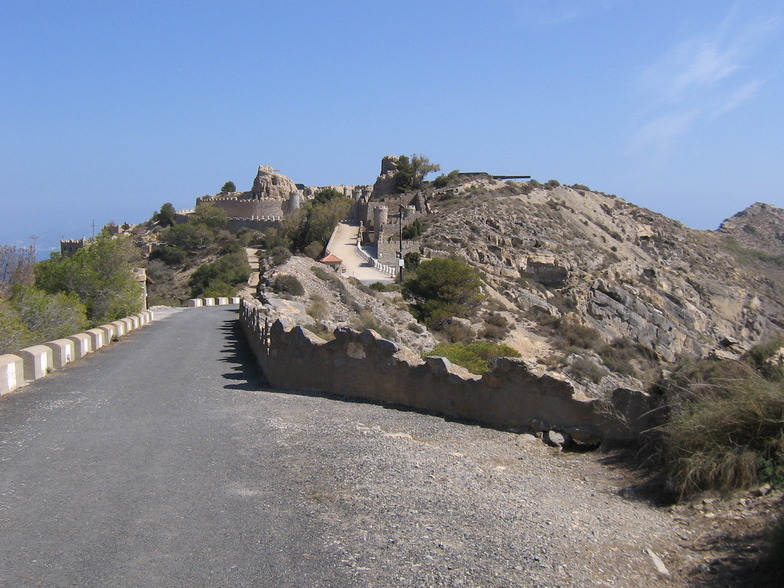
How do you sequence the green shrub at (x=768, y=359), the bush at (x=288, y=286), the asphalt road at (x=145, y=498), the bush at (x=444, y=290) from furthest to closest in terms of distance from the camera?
1. the bush at (x=444, y=290)
2. the bush at (x=288, y=286)
3. the green shrub at (x=768, y=359)
4. the asphalt road at (x=145, y=498)

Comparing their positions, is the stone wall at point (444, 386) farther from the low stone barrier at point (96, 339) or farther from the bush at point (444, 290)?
the bush at point (444, 290)

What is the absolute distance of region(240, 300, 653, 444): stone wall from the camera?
305 inches

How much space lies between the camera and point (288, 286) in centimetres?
3064

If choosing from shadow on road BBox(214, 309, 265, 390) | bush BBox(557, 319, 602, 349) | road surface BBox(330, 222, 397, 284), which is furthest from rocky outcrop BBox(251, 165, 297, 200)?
shadow on road BBox(214, 309, 265, 390)

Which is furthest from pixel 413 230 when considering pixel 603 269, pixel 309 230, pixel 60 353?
pixel 60 353

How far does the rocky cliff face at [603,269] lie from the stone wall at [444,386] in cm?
2463

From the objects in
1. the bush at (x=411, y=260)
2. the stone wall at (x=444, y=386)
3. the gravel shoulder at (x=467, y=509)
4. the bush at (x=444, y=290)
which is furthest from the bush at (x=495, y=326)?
the gravel shoulder at (x=467, y=509)

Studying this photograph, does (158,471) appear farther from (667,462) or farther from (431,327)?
(431,327)

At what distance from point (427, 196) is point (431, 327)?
44.5 metres

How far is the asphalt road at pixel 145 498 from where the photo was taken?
4.62m

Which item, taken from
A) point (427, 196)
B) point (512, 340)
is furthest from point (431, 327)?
point (427, 196)

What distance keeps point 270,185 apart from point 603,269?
5432 centimetres

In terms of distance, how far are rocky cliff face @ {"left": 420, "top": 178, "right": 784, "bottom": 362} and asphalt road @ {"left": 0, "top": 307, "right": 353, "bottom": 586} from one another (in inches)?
1089

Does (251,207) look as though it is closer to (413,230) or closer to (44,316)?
(413,230)
